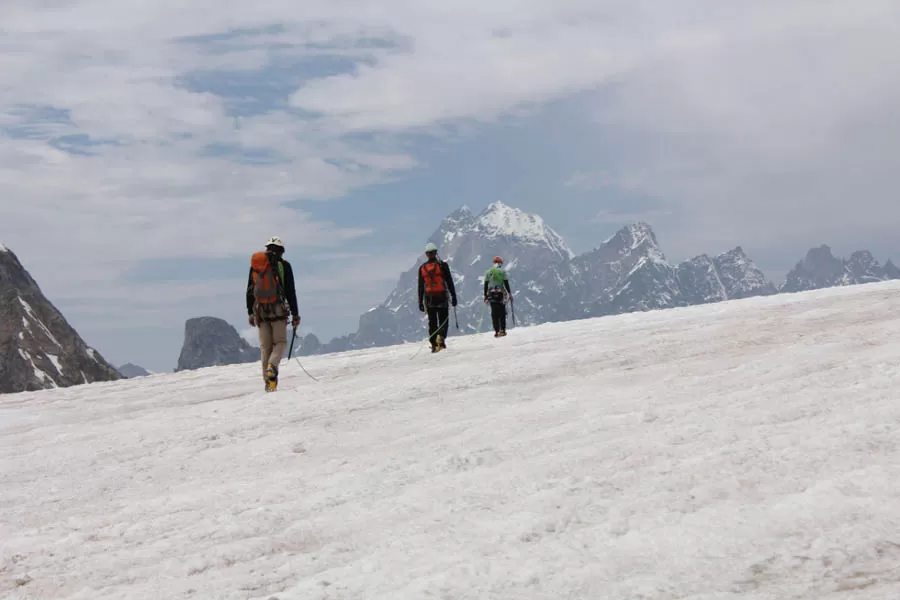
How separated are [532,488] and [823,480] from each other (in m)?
2.08

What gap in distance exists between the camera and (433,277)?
20359mm

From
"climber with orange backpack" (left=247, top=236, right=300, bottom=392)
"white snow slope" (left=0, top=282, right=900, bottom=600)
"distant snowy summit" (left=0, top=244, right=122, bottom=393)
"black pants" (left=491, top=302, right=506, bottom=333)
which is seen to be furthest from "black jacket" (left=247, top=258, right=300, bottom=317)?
"distant snowy summit" (left=0, top=244, right=122, bottom=393)

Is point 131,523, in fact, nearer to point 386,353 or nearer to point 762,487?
point 762,487

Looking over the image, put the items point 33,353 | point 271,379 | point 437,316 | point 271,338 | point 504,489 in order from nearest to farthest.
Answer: point 504,489 → point 271,379 → point 271,338 → point 437,316 → point 33,353

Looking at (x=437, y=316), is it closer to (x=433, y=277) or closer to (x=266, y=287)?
Answer: (x=433, y=277)

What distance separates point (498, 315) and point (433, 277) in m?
3.69

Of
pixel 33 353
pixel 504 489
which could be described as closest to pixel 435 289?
pixel 504 489

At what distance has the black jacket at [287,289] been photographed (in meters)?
14.8

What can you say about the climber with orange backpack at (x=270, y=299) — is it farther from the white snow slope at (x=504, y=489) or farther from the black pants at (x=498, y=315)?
the black pants at (x=498, y=315)

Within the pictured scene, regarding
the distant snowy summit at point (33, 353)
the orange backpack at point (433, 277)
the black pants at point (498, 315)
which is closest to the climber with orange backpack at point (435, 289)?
the orange backpack at point (433, 277)

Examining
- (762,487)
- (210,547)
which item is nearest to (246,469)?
(210,547)

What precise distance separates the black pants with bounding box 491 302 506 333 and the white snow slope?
436 inches

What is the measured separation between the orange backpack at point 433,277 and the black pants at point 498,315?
335 cm

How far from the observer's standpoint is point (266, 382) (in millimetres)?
14352
